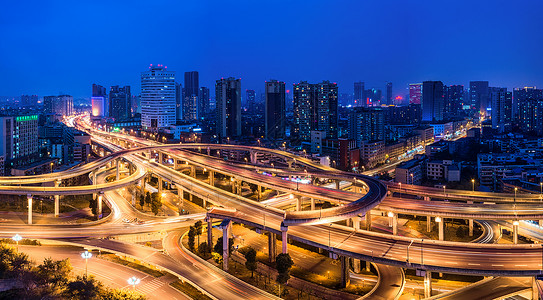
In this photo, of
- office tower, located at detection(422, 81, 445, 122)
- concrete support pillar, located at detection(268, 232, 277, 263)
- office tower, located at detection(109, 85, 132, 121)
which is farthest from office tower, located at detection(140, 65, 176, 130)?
office tower, located at detection(422, 81, 445, 122)

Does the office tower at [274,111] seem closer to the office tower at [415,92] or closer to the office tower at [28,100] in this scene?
the office tower at [415,92]

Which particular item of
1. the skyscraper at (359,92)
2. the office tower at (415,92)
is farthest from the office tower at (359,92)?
the office tower at (415,92)

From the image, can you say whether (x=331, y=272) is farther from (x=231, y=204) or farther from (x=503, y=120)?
(x=503, y=120)

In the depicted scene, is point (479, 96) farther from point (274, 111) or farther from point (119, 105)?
point (119, 105)

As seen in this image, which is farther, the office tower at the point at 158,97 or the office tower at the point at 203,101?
the office tower at the point at 203,101

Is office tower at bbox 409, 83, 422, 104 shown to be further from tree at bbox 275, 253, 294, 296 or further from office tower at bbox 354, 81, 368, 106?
tree at bbox 275, 253, 294, 296

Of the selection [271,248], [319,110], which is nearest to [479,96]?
[319,110]

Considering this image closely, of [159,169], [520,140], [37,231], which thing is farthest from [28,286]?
[520,140]
